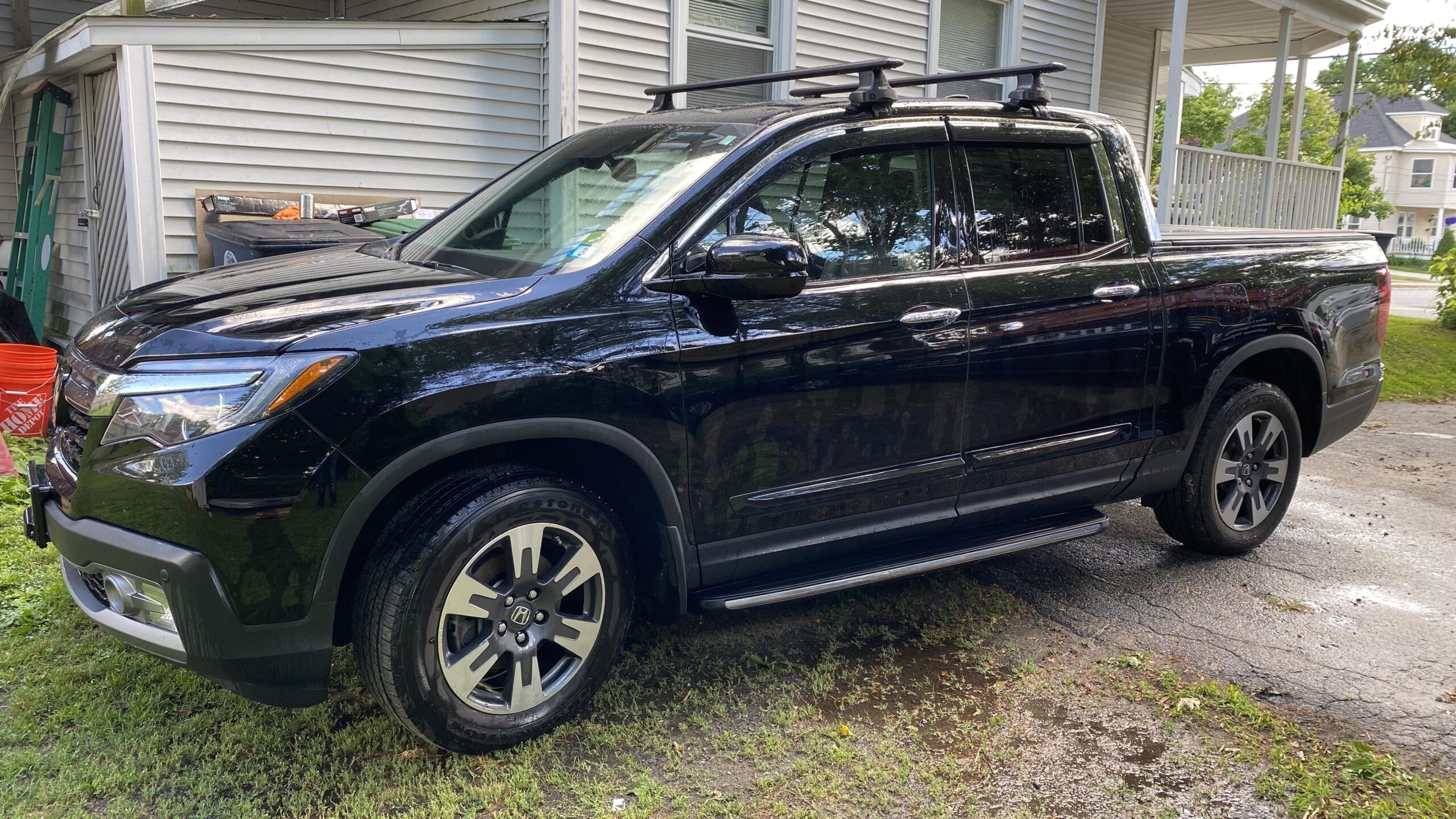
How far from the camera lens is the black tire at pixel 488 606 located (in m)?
2.90

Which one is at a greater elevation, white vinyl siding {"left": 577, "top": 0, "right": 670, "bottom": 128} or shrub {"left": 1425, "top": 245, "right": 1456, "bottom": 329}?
white vinyl siding {"left": 577, "top": 0, "right": 670, "bottom": 128}

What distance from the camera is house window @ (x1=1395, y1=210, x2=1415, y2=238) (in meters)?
64.5

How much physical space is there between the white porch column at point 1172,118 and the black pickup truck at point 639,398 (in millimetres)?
7064

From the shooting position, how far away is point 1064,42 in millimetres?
12867

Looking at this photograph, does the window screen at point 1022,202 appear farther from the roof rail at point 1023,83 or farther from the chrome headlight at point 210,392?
the chrome headlight at point 210,392

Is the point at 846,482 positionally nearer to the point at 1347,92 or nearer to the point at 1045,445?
the point at 1045,445

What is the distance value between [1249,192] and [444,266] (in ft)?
39.3

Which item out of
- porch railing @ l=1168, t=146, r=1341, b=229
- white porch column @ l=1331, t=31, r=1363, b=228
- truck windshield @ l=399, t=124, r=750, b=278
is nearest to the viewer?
truck windshield @ l=399, t=124, r=750, b=278

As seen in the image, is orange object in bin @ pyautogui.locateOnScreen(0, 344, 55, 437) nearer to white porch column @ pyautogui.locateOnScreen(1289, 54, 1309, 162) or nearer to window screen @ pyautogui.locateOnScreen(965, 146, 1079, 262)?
window screen @ pyautogui.locateOnScreen(965, 146, 1079, 262)

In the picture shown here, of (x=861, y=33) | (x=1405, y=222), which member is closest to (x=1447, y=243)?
(x=1405, y=222)

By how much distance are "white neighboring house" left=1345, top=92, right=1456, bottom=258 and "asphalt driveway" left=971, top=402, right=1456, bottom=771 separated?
211 ft

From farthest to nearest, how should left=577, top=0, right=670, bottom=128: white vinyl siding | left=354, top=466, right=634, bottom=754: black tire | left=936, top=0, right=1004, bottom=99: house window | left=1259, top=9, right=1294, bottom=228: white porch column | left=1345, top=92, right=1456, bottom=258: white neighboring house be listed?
left=1345, top=92, right=1456, bottom=258: white neighboring house
left=1259, top=9, right=1294, bottom=228: white porch column
left=936, top=0, right=1004, bottom=99: house window
left=577, top=0, right=670, bottom=128: white vinyl siding
left=354, top=466, right=634, bottom=754: black tire

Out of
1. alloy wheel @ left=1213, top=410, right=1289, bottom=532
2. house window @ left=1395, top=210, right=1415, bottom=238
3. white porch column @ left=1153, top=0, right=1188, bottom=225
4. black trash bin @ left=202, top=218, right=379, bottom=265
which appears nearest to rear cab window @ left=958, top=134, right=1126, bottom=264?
alloy wheel @ left=1213, top=410, right=1289, bottom=532

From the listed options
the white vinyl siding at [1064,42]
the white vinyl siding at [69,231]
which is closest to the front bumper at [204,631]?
the white vinyl siding at [69,231]
